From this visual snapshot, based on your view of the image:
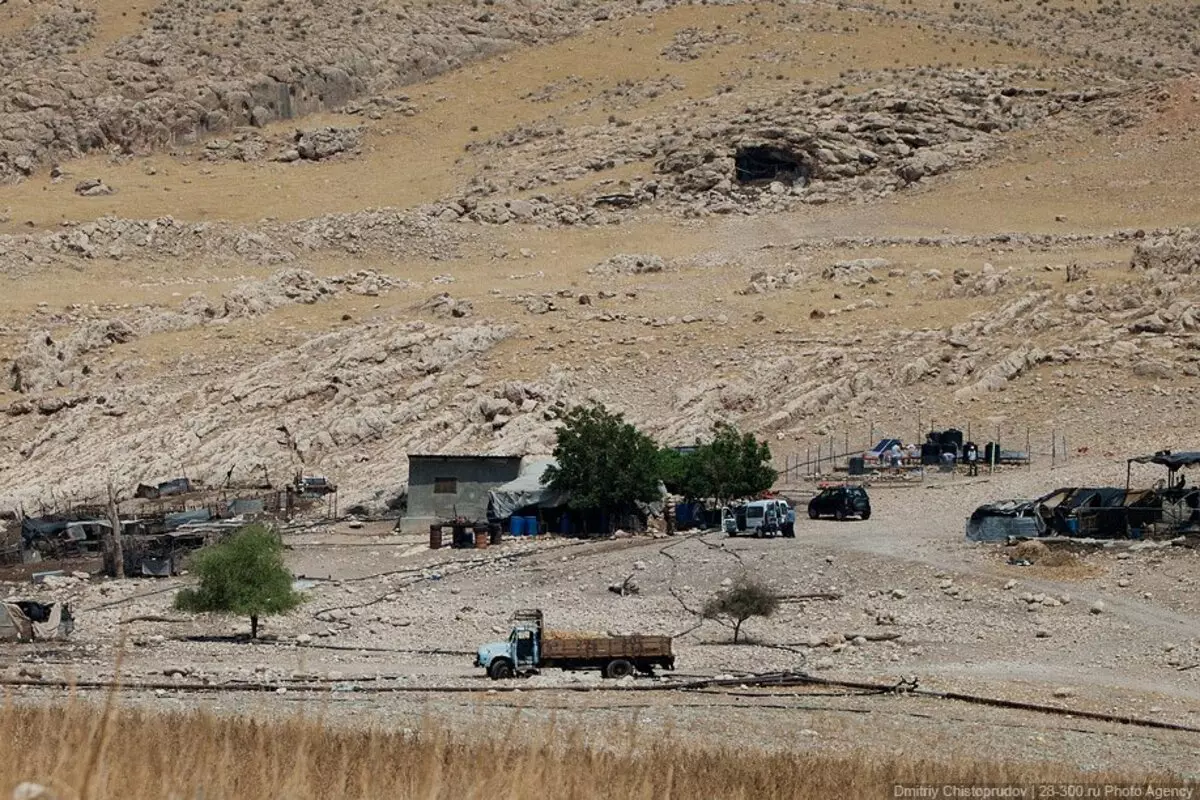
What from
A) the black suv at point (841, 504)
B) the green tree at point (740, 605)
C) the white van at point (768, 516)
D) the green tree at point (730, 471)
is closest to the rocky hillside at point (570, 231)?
the green tree at point (730, 471)

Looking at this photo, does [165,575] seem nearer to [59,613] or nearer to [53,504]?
[59,613]

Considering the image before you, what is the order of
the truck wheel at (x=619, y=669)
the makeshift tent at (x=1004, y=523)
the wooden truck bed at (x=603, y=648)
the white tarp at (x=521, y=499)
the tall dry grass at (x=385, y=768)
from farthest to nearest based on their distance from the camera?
the white tarp at (x=521, y=499) < the makeshift tent at (x=1004, y=523) < the wooden truck bed at (x=603, y=648) < the truck wheel at (x=619, y=669) < the tall dry grass at (x=385, y=768)

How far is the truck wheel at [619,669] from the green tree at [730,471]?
1288 centimetres

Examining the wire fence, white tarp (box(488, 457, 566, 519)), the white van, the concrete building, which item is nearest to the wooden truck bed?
the white van

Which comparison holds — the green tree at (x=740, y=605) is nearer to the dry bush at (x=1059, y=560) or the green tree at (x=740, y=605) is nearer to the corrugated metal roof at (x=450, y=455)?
the dry bush at (x=1059, y=560)

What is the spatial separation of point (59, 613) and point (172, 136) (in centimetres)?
5091

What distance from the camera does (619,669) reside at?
2355cm

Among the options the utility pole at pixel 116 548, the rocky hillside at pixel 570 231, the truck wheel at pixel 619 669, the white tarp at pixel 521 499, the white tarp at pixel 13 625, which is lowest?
the truck wheel at pixel 619 669

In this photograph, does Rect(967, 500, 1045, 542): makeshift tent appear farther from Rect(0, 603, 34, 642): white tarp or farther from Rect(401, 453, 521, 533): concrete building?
A: Rect(0, 603, 34, 642): white tarp

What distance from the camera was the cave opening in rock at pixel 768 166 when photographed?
6675 centimetres

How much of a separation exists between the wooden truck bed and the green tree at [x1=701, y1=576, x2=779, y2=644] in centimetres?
289

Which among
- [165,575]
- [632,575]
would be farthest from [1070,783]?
[165,575]

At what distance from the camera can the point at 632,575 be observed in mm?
30844

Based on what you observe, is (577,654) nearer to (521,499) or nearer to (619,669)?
(619,669)
